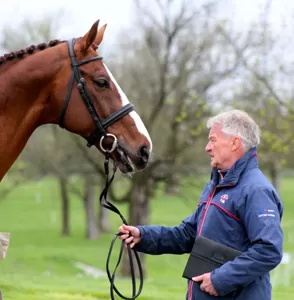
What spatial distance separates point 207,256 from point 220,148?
634mm

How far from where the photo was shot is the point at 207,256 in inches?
131

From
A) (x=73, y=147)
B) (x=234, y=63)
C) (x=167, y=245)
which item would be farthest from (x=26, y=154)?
(x=167, y=245)

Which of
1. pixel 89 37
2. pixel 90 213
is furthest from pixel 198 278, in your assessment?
pixel 90 213

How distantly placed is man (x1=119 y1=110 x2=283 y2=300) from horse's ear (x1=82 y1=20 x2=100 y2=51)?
90 cm

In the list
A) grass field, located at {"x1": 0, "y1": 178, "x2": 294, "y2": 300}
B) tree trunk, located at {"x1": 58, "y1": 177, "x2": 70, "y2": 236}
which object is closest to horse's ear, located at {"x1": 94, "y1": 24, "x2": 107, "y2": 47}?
grass field, located at {"x1": 0, "y1": 178, "x2": 294, "y2": 300}

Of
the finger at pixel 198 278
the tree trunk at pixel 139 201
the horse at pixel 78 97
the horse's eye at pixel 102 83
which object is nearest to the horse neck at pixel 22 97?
the horse at pixel 78 97

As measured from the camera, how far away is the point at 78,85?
11.7 feet

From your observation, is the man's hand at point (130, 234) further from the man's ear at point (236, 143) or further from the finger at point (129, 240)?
the man's ear at point (236, 143)

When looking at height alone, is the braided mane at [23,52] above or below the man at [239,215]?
above

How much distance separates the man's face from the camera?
134 inches

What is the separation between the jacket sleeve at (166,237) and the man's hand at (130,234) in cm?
3

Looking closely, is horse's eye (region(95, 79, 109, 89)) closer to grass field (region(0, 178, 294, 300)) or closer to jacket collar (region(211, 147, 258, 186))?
jacket collar (region(211, 147, 258, 186))

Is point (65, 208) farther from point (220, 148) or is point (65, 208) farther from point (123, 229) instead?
point (220, 148)

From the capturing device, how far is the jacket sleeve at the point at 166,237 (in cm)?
375
